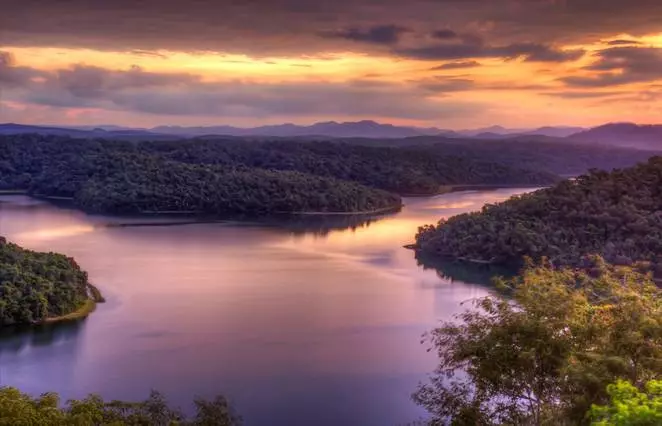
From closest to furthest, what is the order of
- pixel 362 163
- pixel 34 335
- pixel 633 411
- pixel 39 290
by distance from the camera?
pixel 633 411 < pixel 34 335 < pixel 39 290 < pixel 362 163

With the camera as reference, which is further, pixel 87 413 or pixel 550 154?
pixel 550 154

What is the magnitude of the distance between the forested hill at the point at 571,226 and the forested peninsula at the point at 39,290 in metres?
19.4

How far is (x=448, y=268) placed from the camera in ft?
123

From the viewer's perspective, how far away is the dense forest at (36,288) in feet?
77.7

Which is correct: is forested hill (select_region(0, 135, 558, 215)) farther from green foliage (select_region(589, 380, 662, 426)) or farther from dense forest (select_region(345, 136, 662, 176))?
green foliage (select_region(589, 380, 662, 426))

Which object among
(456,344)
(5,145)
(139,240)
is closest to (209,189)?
(139,240)

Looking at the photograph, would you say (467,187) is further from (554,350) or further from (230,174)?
(554,350)


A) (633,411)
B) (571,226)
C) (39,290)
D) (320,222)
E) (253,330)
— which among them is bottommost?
(320,222)

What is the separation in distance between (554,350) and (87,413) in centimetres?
680

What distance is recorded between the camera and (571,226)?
38.2 meters

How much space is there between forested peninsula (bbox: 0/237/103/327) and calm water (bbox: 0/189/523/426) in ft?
2.76

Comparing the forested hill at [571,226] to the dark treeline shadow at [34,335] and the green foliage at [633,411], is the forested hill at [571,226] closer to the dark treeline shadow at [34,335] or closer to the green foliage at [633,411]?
the dark treeline shadow at [34,335]

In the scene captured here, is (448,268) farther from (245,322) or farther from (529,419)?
(529,419)

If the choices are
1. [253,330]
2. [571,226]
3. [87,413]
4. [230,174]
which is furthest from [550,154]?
[87,413]
